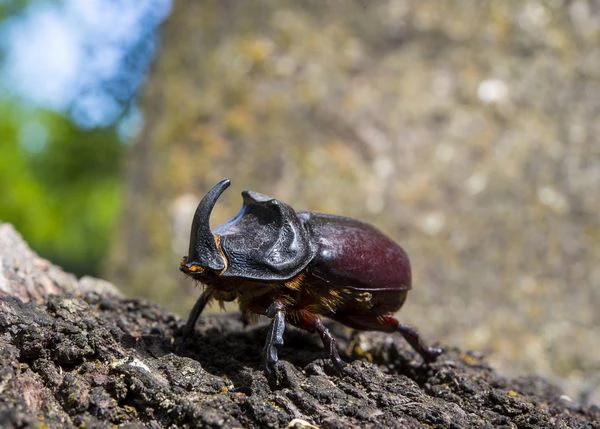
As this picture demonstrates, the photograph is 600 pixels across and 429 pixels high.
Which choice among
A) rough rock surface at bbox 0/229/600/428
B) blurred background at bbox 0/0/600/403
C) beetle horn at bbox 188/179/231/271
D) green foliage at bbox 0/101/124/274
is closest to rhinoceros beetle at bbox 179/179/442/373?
beetle horn at bbox 188/179/231/271

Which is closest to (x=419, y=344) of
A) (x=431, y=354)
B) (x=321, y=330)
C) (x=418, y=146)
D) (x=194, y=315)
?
(x=431, y=354)

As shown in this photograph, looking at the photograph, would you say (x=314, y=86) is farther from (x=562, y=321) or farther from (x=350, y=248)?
(x=350, y=248)

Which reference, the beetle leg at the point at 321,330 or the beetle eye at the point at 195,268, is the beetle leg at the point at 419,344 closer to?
the beetle leg at the point at 321,330

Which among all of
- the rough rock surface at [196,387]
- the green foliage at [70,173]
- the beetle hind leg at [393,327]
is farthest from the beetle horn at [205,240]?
the green foliage at [70,173]

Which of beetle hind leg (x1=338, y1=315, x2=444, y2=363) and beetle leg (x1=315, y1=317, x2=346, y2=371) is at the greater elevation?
beetle hind leg (x1=338, y1=315, x2=444, y2=363)

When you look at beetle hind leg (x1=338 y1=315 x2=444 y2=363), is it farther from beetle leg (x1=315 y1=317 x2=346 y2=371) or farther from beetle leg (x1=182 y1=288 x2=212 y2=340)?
beetle leg (x1=182 y1=288 x2=212 y2=340)

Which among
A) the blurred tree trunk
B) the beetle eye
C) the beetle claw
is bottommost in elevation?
the beetle eye

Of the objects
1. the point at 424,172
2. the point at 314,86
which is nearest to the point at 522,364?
the point at 424,172
